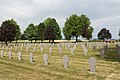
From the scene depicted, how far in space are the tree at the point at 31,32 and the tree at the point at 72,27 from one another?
829 inches

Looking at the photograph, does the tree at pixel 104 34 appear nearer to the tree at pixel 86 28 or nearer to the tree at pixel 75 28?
the tree at pixel 86 28

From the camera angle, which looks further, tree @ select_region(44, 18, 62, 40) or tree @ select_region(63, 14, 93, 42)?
tree @ select_region(44, 18, 62, 40)

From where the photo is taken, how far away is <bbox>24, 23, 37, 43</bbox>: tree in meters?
123

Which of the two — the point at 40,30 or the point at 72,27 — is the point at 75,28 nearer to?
the point at 72,27

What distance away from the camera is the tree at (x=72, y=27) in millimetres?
103075

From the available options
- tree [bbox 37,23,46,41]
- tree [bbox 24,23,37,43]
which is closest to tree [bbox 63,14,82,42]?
tree [bbox 37,23,46,41]

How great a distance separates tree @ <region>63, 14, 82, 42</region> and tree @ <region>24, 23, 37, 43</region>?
69.1 ft

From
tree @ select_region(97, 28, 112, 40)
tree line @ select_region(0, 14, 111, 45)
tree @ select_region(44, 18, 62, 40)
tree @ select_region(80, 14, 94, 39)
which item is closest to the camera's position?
tree line @ select_region(0, 14, 111, 45)

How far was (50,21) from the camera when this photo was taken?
115 m

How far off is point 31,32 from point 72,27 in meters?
28.5

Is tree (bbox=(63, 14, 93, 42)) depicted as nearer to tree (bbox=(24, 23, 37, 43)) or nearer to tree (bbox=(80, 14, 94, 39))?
tree (bbox=(80, 14, 94, 39))

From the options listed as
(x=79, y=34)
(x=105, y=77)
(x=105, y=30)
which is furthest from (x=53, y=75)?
(x=105, y=30)

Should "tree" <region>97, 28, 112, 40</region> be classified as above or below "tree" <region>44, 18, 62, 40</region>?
below

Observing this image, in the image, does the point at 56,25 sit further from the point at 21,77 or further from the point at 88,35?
the point at 21,77
